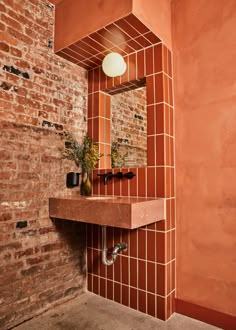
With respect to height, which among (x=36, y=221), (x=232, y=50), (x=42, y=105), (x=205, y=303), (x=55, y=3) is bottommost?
(x=205, y=303)

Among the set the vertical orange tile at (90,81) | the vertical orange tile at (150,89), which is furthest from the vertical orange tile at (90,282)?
the vertical orange tile at (90,81)

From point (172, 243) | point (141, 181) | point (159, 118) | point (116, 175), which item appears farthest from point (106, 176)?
point (172, 243)

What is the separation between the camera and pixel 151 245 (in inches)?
72.0

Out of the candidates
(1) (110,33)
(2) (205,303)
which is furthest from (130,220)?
(1) (110,33)

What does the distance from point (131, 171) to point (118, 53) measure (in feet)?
3.36

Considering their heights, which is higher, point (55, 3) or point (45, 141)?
point (55, 3)

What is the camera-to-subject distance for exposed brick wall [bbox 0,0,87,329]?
1649 millimetres

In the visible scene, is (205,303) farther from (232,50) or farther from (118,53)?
(118,53)

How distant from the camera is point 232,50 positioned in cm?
168

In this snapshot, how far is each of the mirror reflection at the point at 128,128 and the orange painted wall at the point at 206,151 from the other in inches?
29.4

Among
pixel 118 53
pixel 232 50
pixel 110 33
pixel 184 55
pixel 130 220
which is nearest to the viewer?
pixel 130 220

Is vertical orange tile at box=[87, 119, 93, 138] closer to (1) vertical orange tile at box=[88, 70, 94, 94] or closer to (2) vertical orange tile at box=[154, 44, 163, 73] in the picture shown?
(1) vertical orange tile at box=[88, 70, 94, 94]

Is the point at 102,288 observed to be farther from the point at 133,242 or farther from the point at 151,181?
the point at 151,181

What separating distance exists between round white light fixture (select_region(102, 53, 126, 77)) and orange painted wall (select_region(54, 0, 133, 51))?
0.76ft
